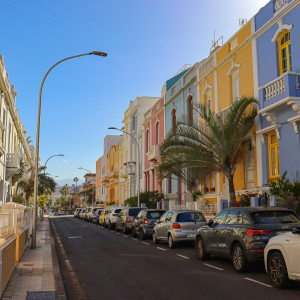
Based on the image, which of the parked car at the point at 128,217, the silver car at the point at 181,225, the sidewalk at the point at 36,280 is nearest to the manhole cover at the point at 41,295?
the sidewalk at the point at 36,280

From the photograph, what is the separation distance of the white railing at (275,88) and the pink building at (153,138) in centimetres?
1678

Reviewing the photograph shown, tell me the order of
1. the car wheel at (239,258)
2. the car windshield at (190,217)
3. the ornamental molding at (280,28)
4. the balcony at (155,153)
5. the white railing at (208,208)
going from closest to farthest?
the car wheel at (239,258) < the car windshield at (190,217) < the ornamental molding at (280,28) < the white railing at (208,208) < the balcony at (155,153)

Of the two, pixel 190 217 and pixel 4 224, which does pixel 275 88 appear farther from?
pixel 4 224

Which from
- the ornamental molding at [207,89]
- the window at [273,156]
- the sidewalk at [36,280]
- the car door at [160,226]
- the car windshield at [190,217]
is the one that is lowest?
the sidewalk at [36,280]

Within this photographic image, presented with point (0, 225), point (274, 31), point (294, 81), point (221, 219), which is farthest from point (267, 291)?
point (274, 31)

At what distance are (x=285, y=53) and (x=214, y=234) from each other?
10.3 metres

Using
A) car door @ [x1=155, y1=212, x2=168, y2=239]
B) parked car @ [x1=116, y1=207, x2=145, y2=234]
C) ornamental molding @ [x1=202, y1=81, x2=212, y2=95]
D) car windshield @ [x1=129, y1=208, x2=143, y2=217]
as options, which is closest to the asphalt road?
car door @ [x1=155, y1=212, x2=168, y2=239]

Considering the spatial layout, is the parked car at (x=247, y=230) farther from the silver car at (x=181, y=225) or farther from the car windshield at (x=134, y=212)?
the car windshield at (x=134, y=212)

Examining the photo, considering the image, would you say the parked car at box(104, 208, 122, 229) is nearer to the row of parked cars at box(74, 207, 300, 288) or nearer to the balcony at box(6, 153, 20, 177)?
the balcony at box(6, 153, 20, 177)

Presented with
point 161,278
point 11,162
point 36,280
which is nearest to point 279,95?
point 161,278

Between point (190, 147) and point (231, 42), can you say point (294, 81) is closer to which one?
point (190, 147)

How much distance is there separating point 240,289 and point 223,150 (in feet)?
35.7

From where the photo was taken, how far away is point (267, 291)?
25.0 ft

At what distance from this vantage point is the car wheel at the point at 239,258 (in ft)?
31.1
